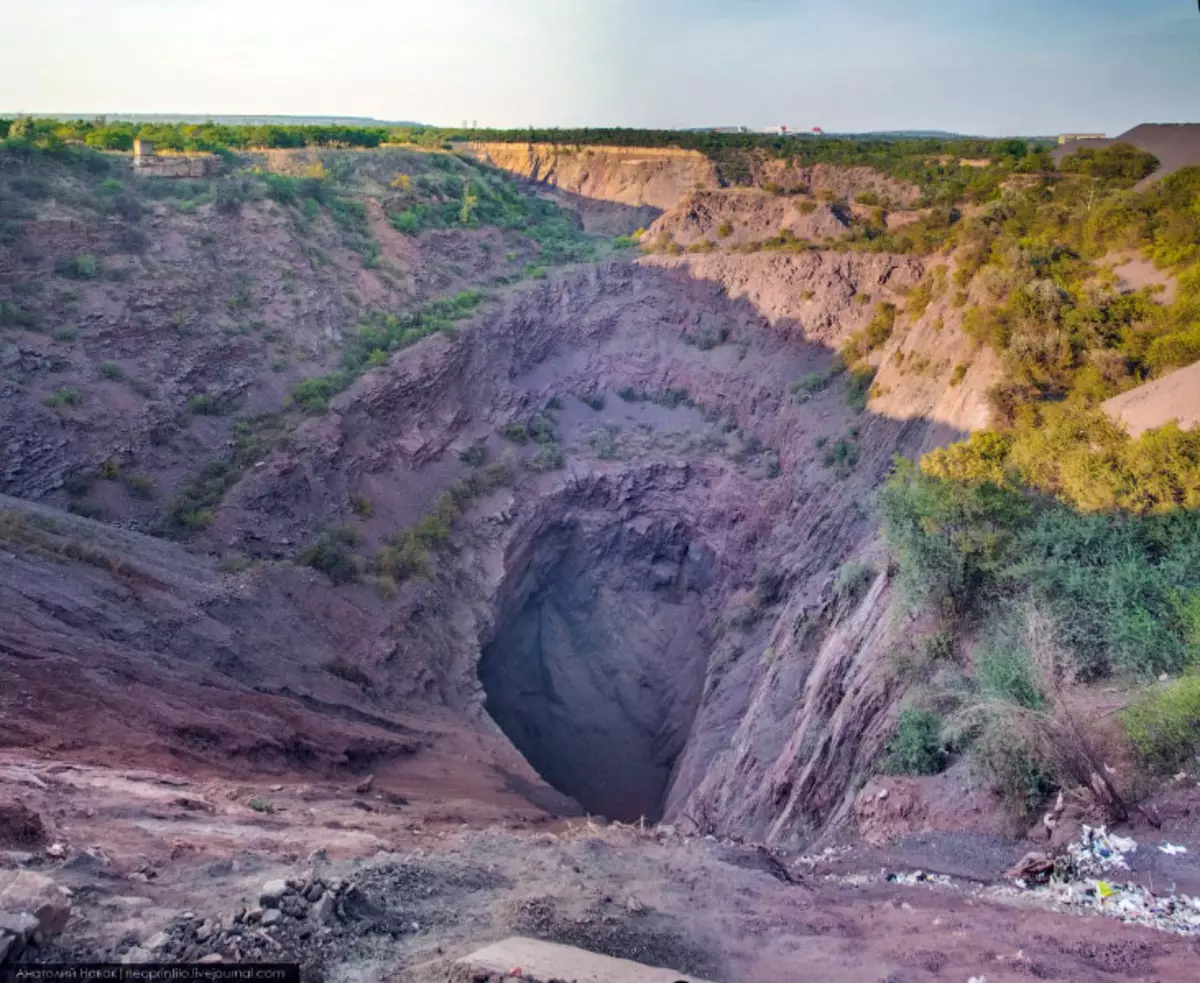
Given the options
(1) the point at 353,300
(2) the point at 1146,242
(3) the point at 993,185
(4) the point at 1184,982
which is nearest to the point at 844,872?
(4) the point at 1184,982

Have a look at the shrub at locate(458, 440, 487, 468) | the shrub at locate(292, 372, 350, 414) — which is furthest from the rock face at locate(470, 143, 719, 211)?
the shrub at locate(292, 372, 350, 414)

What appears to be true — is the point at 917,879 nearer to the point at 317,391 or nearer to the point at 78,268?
the point at 317,391

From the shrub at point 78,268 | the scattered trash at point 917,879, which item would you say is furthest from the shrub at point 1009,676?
the shrub at point 78,268

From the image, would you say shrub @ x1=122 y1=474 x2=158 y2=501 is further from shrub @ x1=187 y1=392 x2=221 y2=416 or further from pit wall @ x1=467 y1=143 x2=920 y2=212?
pit wall @ x1=467 y1=143 x2=920 y2=212

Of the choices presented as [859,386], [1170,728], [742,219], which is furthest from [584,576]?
[1170,728]

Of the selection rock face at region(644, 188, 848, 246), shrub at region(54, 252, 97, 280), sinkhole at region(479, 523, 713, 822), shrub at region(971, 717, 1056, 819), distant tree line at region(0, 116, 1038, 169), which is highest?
distant tree line at region(0, 116, 1038, 169)

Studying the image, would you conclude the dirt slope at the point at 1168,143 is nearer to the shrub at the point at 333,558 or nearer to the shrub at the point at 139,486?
the shrub at the point at 333,558

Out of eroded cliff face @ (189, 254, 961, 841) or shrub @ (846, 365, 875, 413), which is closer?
eroded cliff face @ (189, 254, 961, 841)
